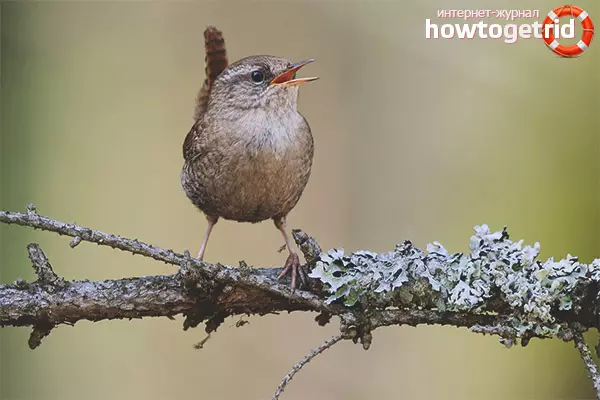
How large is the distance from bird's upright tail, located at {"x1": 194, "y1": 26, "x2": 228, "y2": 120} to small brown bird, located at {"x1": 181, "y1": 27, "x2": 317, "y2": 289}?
0.19m

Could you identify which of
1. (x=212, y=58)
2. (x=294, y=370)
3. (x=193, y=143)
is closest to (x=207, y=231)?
(x=193, y=143)

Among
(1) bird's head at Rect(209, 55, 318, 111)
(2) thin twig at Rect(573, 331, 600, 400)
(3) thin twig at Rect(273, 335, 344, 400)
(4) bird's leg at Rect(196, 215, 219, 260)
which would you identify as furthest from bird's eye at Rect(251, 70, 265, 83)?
(2) thin twig at Rect(573, 331, 600, 400)

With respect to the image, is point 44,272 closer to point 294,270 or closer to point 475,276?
point 294,270

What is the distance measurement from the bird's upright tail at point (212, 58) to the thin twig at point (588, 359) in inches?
71.4

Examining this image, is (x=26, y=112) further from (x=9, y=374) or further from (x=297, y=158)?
(x=297, y=158)

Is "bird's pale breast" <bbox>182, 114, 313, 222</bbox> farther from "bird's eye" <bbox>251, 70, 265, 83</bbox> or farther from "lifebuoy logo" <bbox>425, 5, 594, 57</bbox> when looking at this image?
"lifebuoy logo" <bbox>425, 5, 594, 57</bbox>

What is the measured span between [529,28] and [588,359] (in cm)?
146

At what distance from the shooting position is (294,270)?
228 centimetres

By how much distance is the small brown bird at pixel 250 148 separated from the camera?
265 cm

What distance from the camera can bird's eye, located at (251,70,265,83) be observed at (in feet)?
9.41

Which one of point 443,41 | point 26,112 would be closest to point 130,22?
point 26,112

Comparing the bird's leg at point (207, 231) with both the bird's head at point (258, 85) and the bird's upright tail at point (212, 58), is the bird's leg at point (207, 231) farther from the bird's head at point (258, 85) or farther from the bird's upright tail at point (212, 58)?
the bird's upright tail at point (212, 58)

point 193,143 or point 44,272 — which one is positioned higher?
point 193,143

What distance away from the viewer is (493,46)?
10.8 feet
